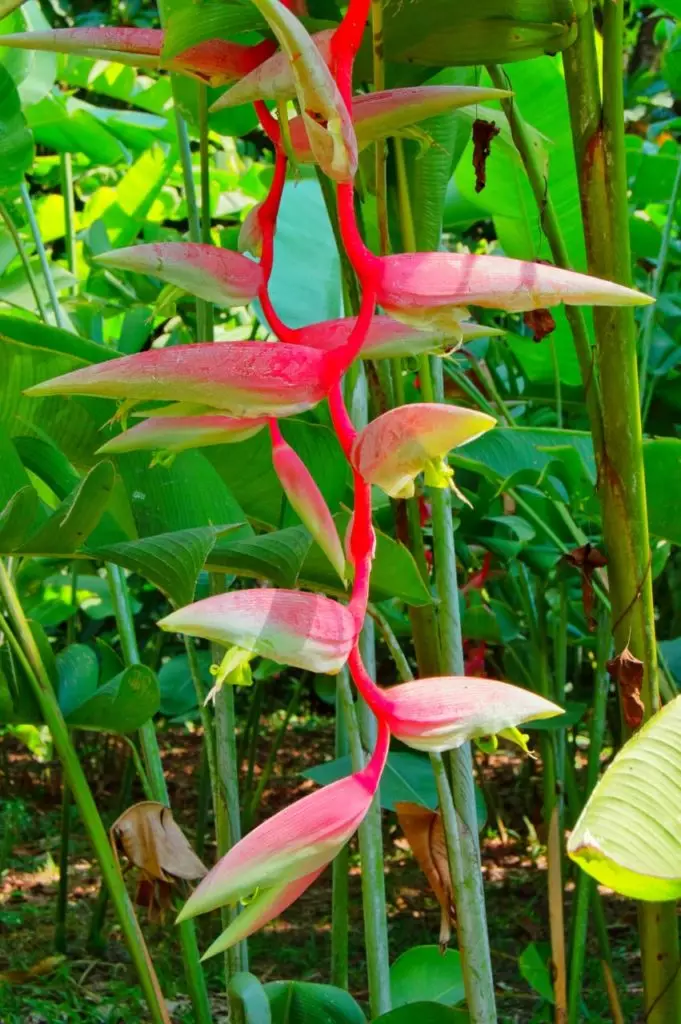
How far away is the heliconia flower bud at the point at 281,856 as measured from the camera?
271mm

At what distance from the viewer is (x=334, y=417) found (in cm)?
32

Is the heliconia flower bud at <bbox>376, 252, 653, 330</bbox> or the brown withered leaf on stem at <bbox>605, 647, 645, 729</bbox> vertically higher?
the heliconia flower bud at <bbox>376, 252, 653, 330</bbox>

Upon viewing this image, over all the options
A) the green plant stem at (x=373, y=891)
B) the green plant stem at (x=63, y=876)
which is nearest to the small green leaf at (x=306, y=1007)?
the green plant stem at (x=373, y=891)

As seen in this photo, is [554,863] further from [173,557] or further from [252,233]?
[252,233]

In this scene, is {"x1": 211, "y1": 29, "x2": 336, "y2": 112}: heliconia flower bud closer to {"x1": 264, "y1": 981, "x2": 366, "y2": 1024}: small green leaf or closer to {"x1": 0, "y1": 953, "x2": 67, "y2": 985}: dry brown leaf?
{"x1": 264, "y1": 981, "x2": 366, "y2": 1024}: small green leaf

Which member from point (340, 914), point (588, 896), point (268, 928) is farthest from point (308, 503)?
point (268, 928)

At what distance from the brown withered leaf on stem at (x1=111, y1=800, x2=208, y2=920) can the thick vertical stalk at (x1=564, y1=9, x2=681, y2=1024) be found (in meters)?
0.26

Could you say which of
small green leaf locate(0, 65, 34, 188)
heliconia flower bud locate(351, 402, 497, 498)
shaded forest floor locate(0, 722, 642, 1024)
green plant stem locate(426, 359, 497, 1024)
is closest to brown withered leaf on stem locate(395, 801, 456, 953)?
green plant stem locate(426, 359, 497, 1024)

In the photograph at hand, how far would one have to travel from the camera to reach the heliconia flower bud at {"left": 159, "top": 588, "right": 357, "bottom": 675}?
0.26 m

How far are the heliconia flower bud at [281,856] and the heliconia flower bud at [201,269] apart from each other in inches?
5.7

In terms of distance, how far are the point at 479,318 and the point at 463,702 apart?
1352 mm

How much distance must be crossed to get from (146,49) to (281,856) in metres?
0.27

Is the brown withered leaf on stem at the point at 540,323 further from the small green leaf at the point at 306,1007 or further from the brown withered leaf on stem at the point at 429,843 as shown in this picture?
the small green leaf at the point at 306,1007

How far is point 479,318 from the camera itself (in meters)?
1.59
